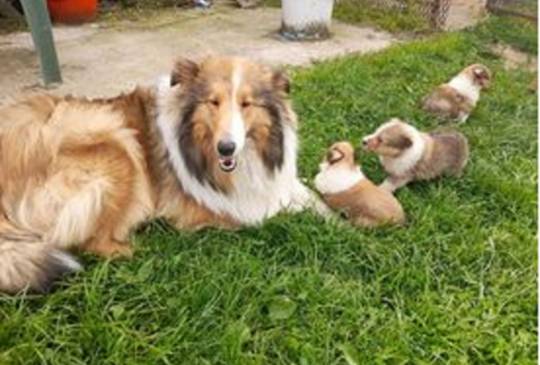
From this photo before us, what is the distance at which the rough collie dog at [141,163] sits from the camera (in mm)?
2736

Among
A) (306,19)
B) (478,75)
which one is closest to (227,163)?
(478,75)

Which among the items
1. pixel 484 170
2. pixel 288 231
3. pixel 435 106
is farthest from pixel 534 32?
pixel 288 231

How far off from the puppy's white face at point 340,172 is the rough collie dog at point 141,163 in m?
0.13

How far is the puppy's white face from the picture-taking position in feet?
10.8

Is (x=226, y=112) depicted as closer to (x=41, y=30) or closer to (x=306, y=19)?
(x=41, y=30)

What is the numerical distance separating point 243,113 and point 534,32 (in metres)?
5.34

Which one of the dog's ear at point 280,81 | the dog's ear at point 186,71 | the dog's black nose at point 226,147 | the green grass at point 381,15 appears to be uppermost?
the dog's ear at point 186,71

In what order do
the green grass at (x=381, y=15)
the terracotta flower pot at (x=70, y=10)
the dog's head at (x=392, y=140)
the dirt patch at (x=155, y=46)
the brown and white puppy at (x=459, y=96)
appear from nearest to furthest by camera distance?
the dog's head at (x=392, y=140) < the brown and white puppy at (x=459, y=96) < the dirt patch at (x=155, y=46) < the terracotta flower pot at (x=70, y=10) < the green grass at (x=381, y=15)

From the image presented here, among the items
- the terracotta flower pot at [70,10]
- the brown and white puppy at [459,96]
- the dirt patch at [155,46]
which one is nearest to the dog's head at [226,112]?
the brown and white puppy at [459,96]

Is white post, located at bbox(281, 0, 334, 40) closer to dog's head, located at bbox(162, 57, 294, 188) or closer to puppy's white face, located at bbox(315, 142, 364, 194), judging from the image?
puppy's white face, located at bbox(315, 142, 364, 194)

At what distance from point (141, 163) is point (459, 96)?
A: 2.49 m

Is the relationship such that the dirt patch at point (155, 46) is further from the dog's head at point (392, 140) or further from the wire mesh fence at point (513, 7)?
the dog's head at point (392, 140)

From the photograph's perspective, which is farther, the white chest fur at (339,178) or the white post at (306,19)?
the white post at (306,19)

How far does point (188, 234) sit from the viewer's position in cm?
311
